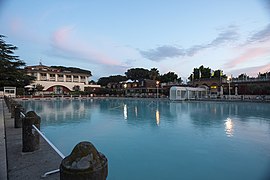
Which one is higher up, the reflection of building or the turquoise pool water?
the reflection of building

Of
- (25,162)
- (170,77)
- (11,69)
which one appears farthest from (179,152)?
(170,77)

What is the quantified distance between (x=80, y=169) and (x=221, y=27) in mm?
16873

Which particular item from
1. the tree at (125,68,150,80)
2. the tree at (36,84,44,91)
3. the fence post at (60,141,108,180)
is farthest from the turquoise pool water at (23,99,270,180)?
the tree at (125,68,150,80)

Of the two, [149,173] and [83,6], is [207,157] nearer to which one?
[149,173]

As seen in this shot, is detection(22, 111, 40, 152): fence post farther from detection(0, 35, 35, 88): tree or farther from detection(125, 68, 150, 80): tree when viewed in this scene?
detection(125, 68, 150, 80): tree

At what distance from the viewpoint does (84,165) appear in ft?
5.21

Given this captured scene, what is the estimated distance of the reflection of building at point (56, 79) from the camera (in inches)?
1603

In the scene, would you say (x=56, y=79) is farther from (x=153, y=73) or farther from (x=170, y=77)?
(x=170, y=77)

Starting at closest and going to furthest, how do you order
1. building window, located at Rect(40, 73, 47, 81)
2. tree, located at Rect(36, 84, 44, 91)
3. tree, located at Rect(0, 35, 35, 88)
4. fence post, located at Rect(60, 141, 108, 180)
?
1. fence post, located at Rect(60, 141, 108, 180)
2. tree, located at Rect(0, 35, 35, 88)
3. tree, located at Rect(36, 84, 44, 91)
4. building window, located at Rect(40, 73, 47, 81)

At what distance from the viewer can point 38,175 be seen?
2.56 m

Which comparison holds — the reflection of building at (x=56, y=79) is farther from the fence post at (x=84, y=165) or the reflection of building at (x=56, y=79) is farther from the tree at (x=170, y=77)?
the fence post at (x=84, y=165)

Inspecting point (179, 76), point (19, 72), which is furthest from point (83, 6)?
point (179, 76)

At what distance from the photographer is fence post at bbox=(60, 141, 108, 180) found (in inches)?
61.1

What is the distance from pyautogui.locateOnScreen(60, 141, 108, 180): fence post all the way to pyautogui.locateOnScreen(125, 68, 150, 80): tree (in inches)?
2452
